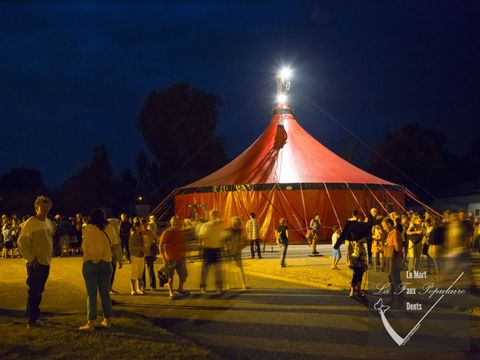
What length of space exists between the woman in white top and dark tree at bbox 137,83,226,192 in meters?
35.0

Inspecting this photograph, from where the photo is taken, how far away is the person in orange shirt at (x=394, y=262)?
23.2 feet

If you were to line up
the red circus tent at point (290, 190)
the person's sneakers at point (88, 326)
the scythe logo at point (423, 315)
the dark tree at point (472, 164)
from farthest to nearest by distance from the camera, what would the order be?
the dark tree at point (472, 164) → the red circus tent at point (290, 190) → the person's sneakers at point (88, 326) → the scythe logo at point (423, 315)

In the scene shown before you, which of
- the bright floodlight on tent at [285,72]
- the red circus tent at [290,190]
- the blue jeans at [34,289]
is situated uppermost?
the bright floodlight on tent at [285,72]

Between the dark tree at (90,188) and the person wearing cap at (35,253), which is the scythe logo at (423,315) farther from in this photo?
the dark tree at (90,188)

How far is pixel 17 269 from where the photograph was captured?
12.8 metres

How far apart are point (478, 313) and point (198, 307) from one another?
12.2 feet

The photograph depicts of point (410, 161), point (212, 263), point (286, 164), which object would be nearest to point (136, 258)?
point (212, 263)

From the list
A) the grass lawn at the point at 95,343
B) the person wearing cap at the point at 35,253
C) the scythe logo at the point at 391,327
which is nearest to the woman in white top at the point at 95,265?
the grass lawn at the point at 95,343

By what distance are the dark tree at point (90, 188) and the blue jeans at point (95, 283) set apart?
32.6 metres

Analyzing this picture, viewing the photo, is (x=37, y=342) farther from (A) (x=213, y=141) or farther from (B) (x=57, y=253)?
(A) (x=213, y=141)

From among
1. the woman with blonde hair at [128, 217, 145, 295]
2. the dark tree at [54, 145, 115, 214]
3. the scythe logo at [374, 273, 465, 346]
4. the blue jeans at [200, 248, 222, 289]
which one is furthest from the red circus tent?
the dark tree at [54, 145, 115, 214]

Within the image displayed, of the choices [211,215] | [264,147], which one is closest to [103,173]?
[264,147]

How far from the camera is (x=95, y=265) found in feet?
18.9

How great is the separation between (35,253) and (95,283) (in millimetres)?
868
